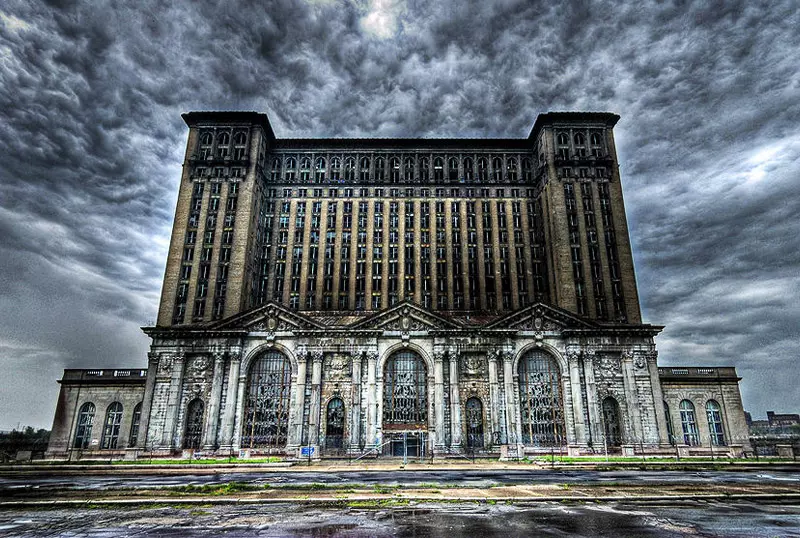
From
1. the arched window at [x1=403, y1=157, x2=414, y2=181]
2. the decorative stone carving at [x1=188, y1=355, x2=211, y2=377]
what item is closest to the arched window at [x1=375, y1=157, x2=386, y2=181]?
the arched window at [x1=403, y1=157, x2=414, y2=181]

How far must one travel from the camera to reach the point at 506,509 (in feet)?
54.4

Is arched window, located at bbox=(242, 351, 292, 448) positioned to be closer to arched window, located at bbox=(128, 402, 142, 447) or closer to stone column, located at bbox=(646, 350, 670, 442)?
arched window, located at bbox=(128, 402, 142, 447)

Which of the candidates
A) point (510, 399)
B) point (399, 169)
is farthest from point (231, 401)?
point (399, 169)

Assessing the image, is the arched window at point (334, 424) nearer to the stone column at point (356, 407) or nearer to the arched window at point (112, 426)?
the stone column at point (356, 407)

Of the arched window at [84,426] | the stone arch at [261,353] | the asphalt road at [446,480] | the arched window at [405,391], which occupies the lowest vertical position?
the asphalt road at [446,480]

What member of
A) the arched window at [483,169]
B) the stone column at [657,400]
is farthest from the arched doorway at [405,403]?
the arched window at [483,169]

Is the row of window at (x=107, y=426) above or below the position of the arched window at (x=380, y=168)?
below

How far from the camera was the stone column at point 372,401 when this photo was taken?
50.7 metres

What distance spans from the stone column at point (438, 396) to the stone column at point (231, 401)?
77.3 feet

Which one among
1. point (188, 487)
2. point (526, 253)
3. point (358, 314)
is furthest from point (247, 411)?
point (526, 253)

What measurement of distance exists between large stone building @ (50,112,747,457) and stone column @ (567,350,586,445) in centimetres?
24

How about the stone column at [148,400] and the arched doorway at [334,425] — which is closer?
the arched doorway at [334,425]

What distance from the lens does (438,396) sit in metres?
52.0

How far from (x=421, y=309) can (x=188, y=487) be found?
117 feet
